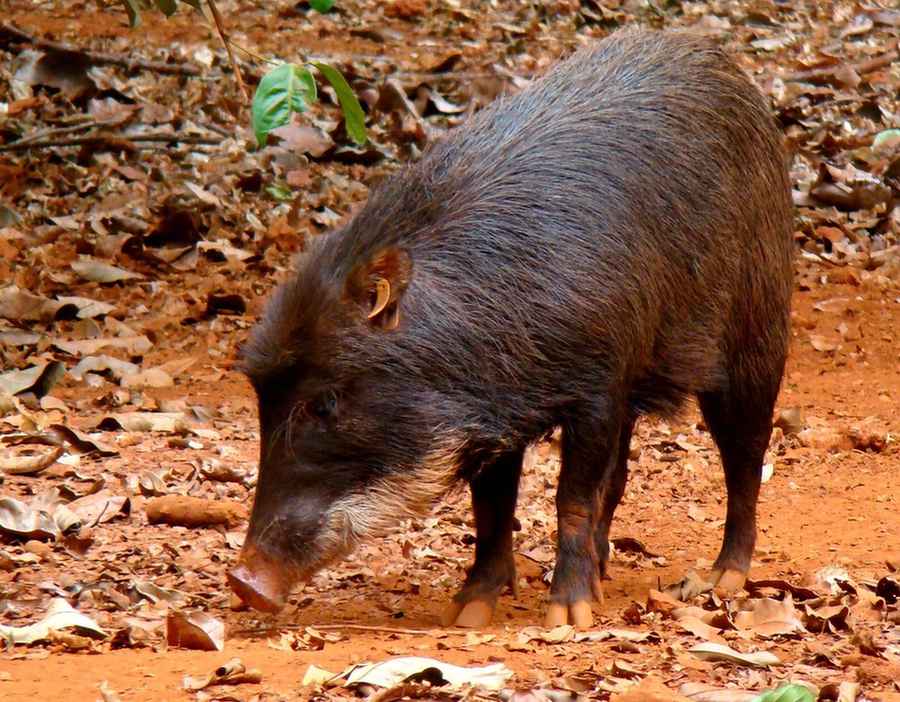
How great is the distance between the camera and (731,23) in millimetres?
12867

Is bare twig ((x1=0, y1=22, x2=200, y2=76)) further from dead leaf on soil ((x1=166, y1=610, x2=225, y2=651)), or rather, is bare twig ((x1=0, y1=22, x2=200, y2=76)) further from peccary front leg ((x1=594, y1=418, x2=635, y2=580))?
dead leaf on soil ((x1=166, y1=610, x2=225, y2=651))

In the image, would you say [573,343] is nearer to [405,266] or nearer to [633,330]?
[633,330]

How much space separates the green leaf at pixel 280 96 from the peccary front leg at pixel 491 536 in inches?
55.6

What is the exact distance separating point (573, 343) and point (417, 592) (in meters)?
1.23

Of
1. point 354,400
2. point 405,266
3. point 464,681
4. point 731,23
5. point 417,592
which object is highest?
point 731,23

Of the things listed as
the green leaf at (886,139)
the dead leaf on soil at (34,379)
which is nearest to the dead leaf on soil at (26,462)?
the dead leaf on soil at (34,379)

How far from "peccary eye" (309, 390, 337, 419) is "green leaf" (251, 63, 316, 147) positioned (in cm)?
82

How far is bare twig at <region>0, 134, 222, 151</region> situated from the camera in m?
9.48

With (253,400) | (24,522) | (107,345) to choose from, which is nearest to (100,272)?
(107,345)

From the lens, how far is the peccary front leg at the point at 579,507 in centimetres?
484

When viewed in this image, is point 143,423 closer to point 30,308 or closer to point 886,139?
point 30,308

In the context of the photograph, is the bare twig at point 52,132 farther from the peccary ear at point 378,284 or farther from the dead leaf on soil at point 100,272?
the peccary ear at point 378,284

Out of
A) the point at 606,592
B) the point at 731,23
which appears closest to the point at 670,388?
the point at 606,592

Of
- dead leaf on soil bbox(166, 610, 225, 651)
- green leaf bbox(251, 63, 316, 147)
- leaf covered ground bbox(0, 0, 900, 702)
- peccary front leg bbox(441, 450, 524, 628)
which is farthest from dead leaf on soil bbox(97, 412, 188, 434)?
green leaf bbox(251, 63, 316, 147)
